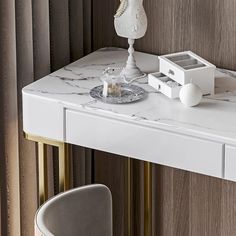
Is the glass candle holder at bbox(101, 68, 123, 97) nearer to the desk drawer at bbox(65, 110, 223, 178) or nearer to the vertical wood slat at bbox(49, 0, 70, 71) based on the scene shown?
the desk drawer at bbox(65, 110, 223, 178)

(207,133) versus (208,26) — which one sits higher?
(208,26)

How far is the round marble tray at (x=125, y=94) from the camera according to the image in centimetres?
232

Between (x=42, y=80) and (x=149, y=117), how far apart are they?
389mm

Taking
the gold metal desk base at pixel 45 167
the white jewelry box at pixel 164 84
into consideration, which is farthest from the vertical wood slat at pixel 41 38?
the white jewelry box at pixel 164 84

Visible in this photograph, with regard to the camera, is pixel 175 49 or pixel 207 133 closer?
pixel 207 133

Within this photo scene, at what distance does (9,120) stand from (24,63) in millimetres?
165

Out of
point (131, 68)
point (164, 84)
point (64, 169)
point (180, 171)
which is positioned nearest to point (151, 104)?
point (164, 84)

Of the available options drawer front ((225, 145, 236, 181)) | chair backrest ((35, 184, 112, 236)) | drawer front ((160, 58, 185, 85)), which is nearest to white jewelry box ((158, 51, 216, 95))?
drawer front ((160, 58, 185, 85))

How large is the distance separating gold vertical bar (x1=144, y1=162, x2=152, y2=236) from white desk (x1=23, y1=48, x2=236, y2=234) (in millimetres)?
355

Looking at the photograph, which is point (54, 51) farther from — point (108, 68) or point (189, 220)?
point (189, 220)

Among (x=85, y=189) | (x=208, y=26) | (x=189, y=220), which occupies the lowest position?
(x=189, y=220)

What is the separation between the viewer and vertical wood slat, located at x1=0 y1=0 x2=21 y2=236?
238 centimetres

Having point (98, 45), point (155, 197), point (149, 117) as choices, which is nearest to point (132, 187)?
point (155, 197)

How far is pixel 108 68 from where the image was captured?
2.54 m
